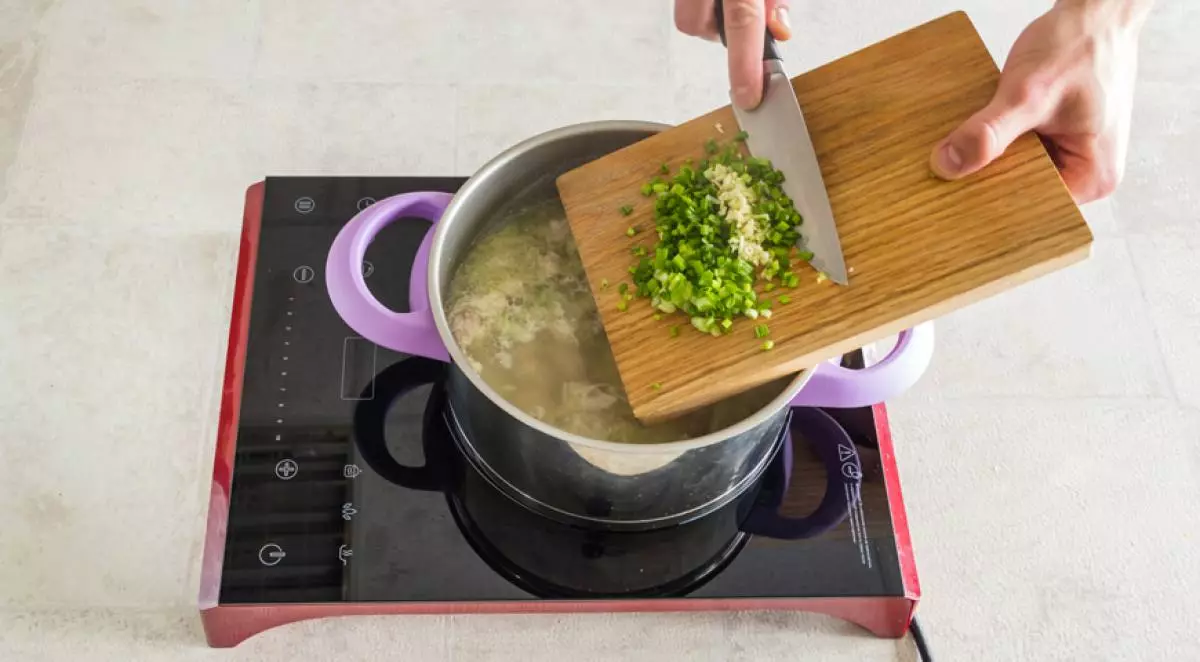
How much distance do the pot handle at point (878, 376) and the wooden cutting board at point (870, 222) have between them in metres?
0.07

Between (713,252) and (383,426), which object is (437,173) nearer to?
(383,426)

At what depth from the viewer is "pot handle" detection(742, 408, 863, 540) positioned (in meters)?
0.89

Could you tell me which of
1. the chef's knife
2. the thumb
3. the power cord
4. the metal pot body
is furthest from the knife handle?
the power cord

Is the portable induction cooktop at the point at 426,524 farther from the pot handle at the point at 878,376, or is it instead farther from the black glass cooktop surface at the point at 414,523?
the pot handle at the point at 878,376

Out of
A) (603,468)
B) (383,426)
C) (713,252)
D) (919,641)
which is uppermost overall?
(713,252)

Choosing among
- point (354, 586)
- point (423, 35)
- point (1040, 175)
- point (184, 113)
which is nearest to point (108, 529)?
point (354, 586)

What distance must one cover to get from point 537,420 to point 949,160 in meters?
0.32

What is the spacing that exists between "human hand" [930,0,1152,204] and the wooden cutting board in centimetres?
2

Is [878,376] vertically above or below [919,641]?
above

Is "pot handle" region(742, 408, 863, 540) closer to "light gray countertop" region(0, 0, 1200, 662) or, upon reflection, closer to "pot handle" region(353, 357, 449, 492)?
"light gray countertop" region(0, 0, 1200, 662)

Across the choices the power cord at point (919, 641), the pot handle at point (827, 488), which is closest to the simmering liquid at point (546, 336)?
the pot handle at point (827, 488)

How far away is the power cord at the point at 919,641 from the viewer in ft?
2.94

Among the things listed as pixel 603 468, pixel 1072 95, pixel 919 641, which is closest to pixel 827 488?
pixel 919 641

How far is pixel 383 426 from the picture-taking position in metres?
0.92
